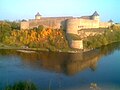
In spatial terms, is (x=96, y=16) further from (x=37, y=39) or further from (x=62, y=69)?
(x=62, y=69)

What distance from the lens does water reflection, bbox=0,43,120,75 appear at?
12.6 metres

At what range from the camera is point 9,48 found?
59.4ft

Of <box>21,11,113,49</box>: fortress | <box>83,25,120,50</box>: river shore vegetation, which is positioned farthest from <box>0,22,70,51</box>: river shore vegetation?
<box>83,25,120,50</box>: river shore vegetation

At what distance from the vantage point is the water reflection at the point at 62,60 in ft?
41.2

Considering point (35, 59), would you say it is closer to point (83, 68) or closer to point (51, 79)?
point (83, 68)

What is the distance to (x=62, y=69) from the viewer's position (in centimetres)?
1239

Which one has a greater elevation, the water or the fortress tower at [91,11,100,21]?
the fortress tower at [91,11,100,21]

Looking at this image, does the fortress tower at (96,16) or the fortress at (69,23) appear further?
the fortress tower at (96,16)

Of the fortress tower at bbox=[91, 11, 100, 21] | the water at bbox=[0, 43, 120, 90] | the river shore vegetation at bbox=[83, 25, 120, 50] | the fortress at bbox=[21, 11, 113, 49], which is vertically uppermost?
the fortress tower at bbox=[91, 11, 100, 21]

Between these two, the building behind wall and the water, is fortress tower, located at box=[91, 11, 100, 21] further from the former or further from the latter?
the water

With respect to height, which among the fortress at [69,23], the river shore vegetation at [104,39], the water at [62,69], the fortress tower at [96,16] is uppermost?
the fortress tower at [96,16]

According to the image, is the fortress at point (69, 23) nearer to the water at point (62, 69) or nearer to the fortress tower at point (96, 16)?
the fortress tower at point (96, 16)

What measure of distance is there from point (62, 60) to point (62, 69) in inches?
74.0

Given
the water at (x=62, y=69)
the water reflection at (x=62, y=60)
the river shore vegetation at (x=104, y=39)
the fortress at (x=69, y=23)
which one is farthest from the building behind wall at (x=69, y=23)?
the water at (x=62, y=69)
